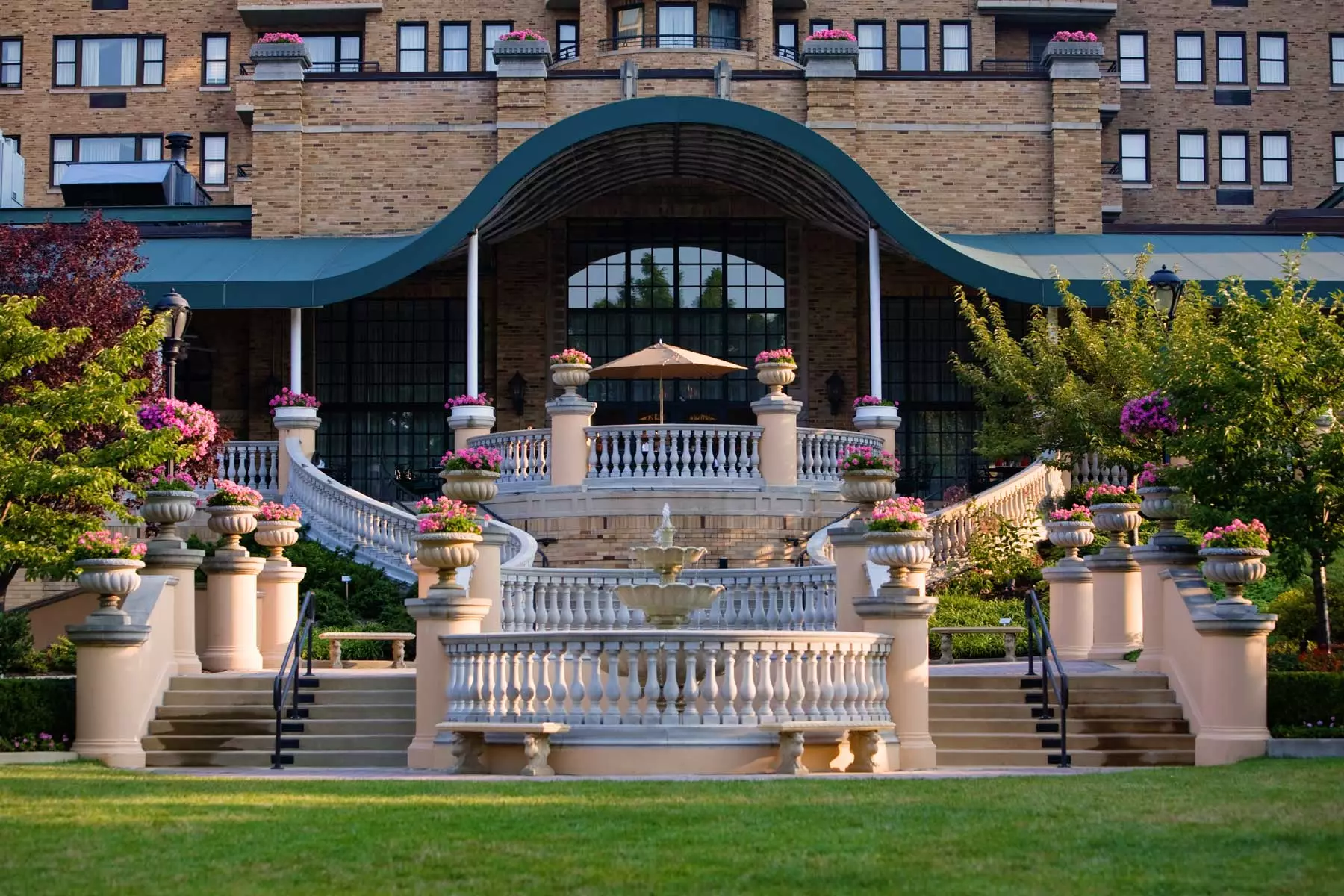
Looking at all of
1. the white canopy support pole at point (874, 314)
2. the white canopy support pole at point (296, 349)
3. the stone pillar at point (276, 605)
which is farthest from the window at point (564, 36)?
the stone pillar at point (276, 605)

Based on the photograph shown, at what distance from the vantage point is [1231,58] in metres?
53.3

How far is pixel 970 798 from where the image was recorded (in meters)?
13.8

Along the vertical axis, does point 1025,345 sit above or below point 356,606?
above

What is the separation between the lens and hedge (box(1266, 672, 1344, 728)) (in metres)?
18.5

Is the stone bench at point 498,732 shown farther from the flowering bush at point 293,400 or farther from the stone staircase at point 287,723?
the flowering bush at point 293,400

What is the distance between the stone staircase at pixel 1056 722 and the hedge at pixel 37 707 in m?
8.22

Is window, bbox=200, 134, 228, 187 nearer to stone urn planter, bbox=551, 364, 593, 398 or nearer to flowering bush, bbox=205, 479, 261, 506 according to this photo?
stone urn planter, bbox=551, 364, 593, 398

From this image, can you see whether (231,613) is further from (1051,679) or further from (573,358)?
(573,358)

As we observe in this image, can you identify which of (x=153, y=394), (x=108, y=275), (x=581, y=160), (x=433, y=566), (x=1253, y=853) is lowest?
(x=1253, y=853)

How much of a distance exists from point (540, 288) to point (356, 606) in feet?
47.5

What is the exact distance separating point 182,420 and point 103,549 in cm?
511

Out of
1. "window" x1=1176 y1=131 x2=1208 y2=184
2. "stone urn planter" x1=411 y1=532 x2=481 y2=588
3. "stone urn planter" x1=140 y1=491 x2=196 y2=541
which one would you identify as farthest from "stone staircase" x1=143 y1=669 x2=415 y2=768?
"window" x1=1176 y1=131 x2=1208 y2=184

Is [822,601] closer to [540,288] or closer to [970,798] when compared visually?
[970,798]

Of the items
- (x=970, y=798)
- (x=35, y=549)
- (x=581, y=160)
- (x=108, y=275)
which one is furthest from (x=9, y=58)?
(x=970, y=798)
